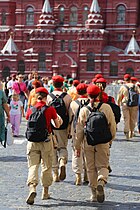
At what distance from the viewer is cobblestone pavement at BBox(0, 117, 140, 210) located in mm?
9320

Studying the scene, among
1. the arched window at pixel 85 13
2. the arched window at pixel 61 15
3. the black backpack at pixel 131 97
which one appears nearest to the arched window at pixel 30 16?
the arched window at pixel 61 15

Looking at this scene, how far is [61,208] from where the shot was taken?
914 centimetres

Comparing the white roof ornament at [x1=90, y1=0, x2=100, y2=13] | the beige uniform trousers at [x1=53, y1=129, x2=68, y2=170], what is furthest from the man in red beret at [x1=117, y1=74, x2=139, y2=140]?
the white roof ornament at [x1=90, y1=0, x2=100, y2=13]

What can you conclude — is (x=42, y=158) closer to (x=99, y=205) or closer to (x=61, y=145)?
(x=99, y=205)

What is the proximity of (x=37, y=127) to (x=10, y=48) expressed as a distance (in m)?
50.8

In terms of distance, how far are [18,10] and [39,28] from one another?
394cm

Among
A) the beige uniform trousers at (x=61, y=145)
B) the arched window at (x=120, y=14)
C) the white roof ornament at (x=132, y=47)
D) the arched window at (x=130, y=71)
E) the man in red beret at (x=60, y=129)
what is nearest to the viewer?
the man in red beret at (x=60, y=129)

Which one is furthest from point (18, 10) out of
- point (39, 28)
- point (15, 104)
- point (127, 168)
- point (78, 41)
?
point (127, 168)

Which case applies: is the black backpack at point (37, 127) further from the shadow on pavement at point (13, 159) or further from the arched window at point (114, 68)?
the arched window at point (114, 68)

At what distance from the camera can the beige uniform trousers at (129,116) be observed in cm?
1808

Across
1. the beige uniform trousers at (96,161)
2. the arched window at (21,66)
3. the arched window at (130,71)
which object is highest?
the arched window at (21,66)

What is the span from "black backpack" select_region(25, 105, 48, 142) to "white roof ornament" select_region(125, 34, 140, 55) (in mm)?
47889

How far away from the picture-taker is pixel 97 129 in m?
9.39

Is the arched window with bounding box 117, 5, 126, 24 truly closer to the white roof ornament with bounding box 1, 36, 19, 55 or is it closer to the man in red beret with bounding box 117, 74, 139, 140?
the white roof ornament with bounding box 1, 36, 19, 55
